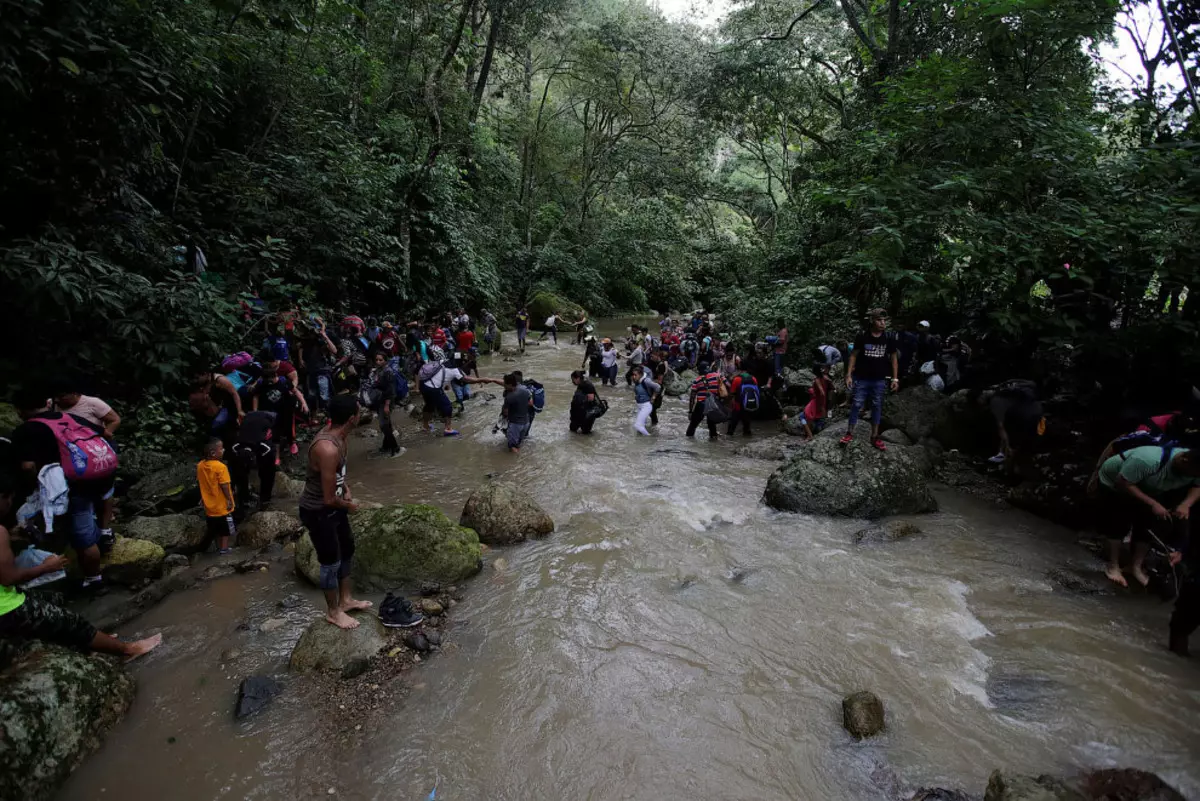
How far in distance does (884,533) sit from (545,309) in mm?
21313

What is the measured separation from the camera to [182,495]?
681cm

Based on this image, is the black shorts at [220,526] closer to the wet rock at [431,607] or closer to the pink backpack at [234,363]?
the pink backpack at [234,363]

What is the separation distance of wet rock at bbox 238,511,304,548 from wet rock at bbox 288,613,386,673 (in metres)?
2.11

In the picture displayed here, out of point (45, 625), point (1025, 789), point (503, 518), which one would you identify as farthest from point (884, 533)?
point (45, 625)

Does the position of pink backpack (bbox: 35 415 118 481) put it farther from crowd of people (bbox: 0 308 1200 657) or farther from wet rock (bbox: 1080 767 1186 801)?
wet rock (bbox: 1080 767 1186 801)

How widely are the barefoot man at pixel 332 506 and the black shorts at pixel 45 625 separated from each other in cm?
143

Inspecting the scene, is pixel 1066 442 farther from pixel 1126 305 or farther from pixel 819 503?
pixel 819 503

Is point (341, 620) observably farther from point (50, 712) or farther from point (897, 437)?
point (897, 437)

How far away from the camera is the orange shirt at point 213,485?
5.84 meters

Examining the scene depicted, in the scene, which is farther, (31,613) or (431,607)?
(431,607)

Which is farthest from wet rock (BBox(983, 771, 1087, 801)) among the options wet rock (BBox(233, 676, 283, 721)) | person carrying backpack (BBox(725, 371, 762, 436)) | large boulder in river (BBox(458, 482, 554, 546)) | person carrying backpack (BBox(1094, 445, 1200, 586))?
person carrying backpack (BBox(725, 371, 762, 436))

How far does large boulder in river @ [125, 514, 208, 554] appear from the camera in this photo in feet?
19.1

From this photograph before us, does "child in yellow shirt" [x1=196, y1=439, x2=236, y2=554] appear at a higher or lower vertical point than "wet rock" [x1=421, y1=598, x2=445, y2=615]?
higher

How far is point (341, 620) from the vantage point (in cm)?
452
